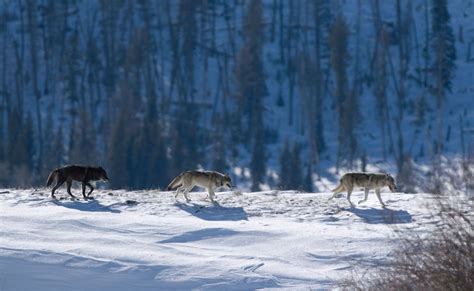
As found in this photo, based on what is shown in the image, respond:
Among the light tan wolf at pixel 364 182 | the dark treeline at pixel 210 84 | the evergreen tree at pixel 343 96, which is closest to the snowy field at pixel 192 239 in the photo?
the light tan wolf at pixel 364 182

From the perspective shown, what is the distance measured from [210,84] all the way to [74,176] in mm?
48009

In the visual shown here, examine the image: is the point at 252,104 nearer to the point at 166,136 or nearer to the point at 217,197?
the point at 166,136

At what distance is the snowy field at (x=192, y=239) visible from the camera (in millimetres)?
15758

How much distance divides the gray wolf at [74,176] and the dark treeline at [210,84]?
106ft

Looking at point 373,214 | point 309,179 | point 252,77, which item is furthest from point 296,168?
point 373,214

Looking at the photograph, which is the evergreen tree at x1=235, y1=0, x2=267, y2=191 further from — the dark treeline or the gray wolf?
the gray wolf

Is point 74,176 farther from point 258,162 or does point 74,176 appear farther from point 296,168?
point 258,162

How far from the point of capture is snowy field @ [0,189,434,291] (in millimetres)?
15758

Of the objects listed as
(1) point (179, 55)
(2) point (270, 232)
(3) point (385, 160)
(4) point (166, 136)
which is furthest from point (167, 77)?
(2) point (270, 232)

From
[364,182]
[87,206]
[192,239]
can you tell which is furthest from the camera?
[364,182]

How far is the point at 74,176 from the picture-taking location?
74.3 ft

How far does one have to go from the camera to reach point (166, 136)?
6369 centimetres

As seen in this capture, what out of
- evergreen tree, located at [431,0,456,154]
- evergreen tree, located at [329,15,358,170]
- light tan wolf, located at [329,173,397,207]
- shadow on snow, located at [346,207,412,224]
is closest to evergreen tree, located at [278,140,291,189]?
evergreen tree, located at [329,15,358,170]

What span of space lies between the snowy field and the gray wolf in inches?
14.5
